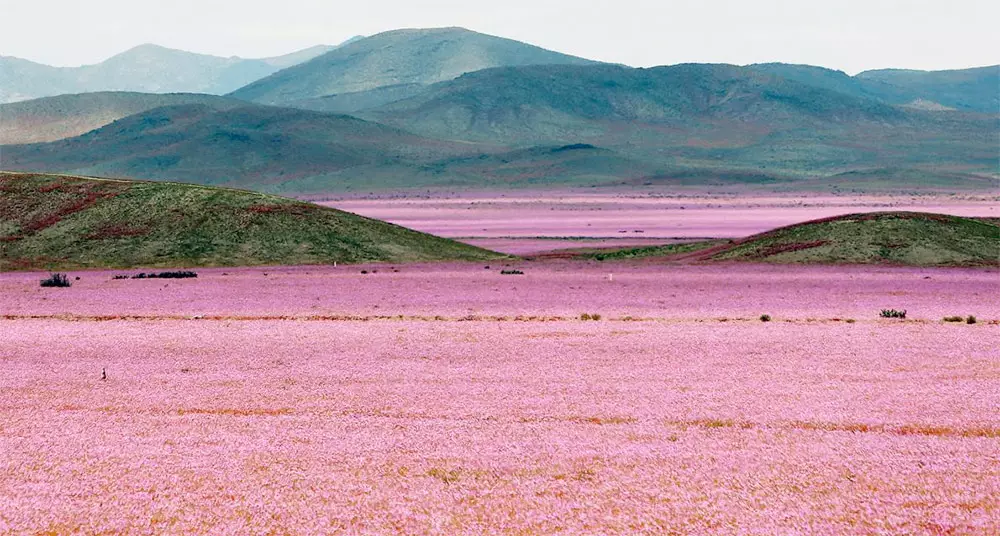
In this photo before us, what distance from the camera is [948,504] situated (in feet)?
39.4

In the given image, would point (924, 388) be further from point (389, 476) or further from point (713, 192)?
point (713, 192)

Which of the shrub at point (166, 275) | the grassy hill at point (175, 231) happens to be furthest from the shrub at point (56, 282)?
the grassy hill at point (175, 231)

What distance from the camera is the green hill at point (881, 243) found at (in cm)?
4525

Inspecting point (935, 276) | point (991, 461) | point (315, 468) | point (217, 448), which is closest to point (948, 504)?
point (991, 461)

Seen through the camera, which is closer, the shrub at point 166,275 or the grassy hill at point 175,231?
the shrub at point 166,275

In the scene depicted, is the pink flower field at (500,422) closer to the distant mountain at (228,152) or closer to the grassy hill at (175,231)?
the grassy hill at (175,231)

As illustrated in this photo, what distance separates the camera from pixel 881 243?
4712 centimetres

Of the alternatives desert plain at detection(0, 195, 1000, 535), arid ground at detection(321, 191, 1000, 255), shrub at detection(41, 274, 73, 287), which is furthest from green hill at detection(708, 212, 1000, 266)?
shrub at detection(41, 274, 73, 287)

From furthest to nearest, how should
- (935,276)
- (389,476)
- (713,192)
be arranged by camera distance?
(713,192) < (935,276) < (389,476)

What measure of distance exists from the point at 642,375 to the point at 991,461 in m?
6.84

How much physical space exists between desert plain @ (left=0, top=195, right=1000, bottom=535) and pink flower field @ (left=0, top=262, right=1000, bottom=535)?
52 millimetres

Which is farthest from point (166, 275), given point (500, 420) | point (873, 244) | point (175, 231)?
point (500, 420)

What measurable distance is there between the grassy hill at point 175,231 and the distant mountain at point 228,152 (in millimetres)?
104322

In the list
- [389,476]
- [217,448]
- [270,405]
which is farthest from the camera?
[270,405]
